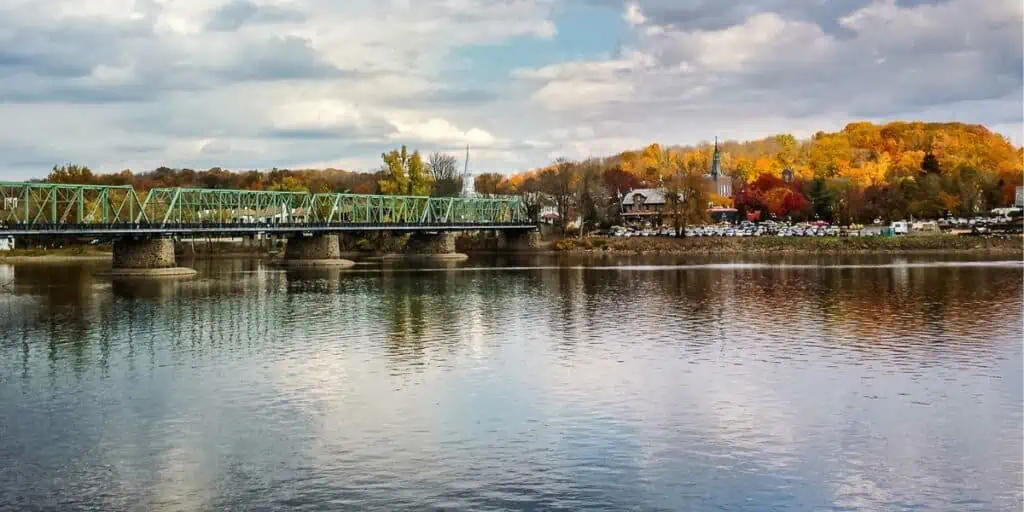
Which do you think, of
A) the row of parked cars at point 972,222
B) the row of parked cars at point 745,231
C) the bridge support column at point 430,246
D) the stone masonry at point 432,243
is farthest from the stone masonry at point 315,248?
the row of parked cars at point 972,222

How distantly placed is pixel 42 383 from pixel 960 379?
94.8 feet

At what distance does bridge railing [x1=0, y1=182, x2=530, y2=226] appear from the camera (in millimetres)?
127625

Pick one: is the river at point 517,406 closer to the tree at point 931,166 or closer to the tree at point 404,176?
the tree at point 404,176

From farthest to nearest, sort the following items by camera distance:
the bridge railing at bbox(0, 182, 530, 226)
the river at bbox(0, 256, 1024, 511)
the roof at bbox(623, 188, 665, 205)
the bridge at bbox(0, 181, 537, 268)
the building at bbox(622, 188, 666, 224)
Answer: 1. the building at bbox(622, 188, 666, 224)
2. the roof at bbox(623, 188, 665, 205)
3. the bridge railing at bbox(0, 182, 530, 226)
4. the bridge at bbox(0, 181, 537, 268)
5. the river at bbox(0, 256, 1024, 511)

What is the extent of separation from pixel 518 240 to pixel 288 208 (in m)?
41.4

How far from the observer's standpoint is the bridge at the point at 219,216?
92.8 meters

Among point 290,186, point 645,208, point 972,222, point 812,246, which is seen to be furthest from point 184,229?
point 972,222

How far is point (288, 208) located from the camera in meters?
134

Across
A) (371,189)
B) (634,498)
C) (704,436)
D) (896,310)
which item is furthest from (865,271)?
(371,189)

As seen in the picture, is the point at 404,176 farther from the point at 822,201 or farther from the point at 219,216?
the point at 822,201

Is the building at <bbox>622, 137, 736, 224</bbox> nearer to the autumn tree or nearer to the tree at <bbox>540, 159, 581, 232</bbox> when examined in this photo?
the tree at <bbox>540, 159, 581, 232</bbox>

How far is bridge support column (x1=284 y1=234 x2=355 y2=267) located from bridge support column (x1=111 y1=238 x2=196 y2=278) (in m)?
22.0

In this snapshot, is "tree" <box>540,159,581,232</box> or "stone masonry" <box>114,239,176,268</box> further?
"tree" <box>540,159,581,232</box>

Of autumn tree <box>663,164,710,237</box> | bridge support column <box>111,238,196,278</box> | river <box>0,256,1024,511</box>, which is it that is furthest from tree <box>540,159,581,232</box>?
river <box>0,256,1024,511</box>
